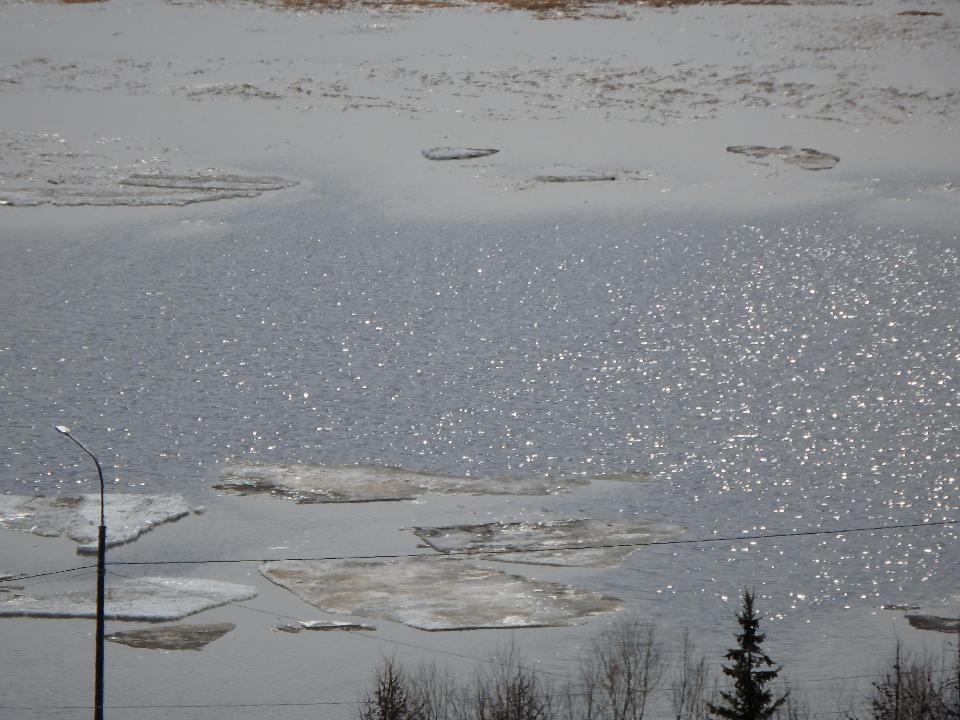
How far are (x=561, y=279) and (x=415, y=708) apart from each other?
16149 millimetres

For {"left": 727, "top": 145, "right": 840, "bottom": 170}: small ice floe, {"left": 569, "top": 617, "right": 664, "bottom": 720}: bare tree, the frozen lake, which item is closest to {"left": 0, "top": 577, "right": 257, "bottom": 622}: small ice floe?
the frozen lake

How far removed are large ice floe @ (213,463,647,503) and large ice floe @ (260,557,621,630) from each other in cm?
212

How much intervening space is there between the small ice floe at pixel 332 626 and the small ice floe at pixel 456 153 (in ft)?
67.7

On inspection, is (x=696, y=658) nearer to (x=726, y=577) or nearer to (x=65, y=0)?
(x=726, y=577)

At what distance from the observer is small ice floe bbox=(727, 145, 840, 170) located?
3412 centimetres

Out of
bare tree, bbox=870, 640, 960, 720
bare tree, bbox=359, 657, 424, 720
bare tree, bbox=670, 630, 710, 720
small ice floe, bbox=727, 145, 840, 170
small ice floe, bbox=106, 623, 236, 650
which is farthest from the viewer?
small ice floe, bbox=727, 145, 840, 170

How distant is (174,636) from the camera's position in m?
15.1

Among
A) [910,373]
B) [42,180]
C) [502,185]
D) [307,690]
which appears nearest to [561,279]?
[502,185]

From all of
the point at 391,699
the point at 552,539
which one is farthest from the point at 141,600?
the point at 552,539

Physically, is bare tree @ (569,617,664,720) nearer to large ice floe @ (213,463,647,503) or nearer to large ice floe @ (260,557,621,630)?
large ice floe @ (260,557,621,630)

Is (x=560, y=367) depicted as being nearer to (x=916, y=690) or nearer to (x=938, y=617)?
(x=938, y=617)

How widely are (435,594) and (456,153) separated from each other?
2017 cm

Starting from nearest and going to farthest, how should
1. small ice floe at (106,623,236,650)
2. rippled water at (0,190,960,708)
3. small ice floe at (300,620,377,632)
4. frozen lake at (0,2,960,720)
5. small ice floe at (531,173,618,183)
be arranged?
small ice floe at (106,623,236,650)
small ice floe at (300,620,377,632)
frozen lake at (0,2,960,720)
rippled water at (0,190,960,708)
small ice floe at (531,173,618,183)

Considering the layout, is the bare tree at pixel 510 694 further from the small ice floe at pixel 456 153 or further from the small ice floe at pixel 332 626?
the small ice floe at pixel 456 153
